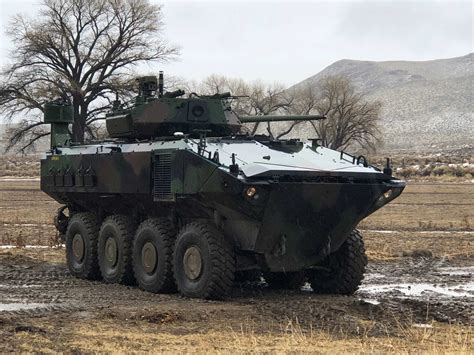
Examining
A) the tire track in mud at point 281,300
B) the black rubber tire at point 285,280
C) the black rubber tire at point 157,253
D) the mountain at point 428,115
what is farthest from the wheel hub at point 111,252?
the mountain at point 428,115

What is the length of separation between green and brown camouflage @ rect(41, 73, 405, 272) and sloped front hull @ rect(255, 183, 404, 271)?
0.02 m

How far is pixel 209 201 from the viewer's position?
11.8 m

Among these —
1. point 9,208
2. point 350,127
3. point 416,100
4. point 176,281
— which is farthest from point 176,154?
point 416,100

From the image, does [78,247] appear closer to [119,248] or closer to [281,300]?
[119,248]

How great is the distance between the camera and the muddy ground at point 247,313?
28.8 feet

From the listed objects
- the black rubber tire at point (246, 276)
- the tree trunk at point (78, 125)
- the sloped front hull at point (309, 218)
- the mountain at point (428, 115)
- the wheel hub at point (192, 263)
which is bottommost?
the black rubber tire at point (246, 276)

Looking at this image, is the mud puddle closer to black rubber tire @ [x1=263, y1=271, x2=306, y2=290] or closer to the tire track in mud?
the tire track in mud

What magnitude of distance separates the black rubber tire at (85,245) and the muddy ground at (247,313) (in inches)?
9.0

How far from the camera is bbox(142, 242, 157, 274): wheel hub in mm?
13062

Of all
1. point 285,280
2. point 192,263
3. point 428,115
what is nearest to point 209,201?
point 192,263

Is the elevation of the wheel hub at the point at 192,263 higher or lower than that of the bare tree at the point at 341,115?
lower

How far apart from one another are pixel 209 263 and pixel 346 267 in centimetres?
228

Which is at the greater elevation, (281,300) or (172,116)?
(172,116)

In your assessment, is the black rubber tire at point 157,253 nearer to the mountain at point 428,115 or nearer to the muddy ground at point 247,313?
the muddy ground at point 247,313
